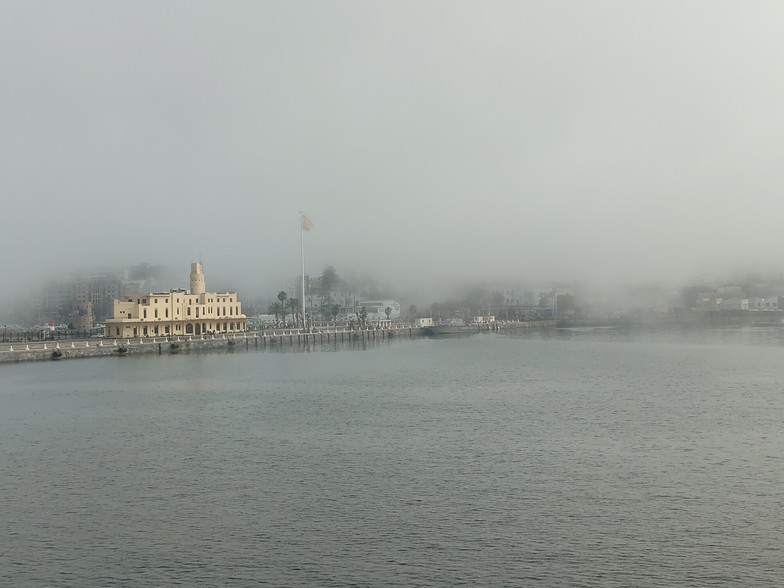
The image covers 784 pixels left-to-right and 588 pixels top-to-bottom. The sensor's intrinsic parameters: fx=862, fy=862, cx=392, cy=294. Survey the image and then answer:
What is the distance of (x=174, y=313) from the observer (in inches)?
4033

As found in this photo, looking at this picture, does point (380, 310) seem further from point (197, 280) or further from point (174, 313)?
point (174, 313)

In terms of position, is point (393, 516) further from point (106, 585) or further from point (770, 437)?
point (770, 437)

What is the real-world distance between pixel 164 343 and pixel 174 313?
10.5 meters

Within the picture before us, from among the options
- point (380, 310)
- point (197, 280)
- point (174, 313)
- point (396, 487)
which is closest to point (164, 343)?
point (174, 313)

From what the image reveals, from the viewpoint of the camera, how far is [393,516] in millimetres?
21734

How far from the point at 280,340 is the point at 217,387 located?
195ft

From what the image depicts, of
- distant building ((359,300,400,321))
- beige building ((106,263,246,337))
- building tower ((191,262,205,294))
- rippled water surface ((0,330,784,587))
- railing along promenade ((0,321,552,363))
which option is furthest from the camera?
distant building ((359,300,400,321))

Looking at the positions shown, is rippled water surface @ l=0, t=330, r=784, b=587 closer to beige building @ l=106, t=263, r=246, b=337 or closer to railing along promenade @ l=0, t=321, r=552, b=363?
railing along promenade @ l=0, t=321, r=552, b=363

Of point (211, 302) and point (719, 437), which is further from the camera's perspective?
point (211, 302)

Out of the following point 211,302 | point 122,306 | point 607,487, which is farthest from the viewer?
point 211,302

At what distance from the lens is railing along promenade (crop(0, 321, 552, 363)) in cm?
8125

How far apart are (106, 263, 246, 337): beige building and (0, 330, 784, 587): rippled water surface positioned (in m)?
51.2

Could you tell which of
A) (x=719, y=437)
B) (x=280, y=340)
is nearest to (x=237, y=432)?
(x=719, y=437)

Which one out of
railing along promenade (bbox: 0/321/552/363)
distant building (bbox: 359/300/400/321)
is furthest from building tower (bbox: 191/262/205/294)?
distant building (bbox: 359/300/400/321)
